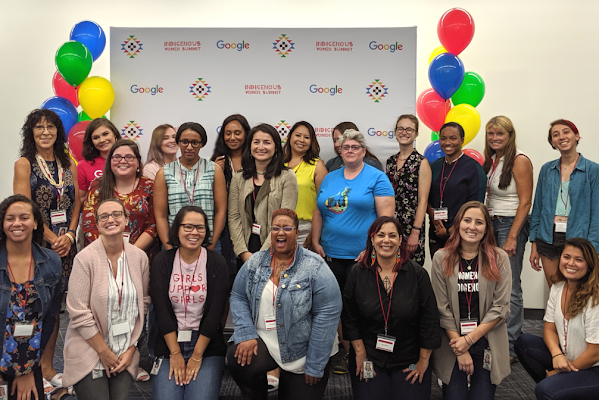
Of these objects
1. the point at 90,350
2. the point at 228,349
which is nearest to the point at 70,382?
the point at 90,350

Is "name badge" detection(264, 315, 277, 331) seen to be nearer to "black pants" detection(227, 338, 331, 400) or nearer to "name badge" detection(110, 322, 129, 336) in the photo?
"black pants" detection(227, 338, 331, 400)

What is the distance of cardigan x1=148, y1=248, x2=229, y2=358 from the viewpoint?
→ 2.46m

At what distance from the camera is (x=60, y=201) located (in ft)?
9.90

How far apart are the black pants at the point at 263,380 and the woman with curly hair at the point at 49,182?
1274mm

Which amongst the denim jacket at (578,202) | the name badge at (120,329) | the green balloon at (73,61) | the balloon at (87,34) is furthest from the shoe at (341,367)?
the balloon at (87,34)

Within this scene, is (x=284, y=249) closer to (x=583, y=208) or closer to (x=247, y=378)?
(x=247, y=378)

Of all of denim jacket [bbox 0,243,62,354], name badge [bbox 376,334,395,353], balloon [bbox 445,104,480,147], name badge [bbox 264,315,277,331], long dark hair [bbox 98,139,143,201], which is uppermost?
balloon [bbox 445,104,480,147]

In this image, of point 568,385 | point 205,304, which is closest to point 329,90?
point 205,304

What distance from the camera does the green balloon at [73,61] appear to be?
12.9 feet

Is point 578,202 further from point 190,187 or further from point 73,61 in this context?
point 73,61

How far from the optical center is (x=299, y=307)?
2.42m

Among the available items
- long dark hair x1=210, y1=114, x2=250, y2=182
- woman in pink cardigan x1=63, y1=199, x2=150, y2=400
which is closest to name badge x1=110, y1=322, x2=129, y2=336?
woman in pink cardigan x1=63, y1=199, x2=150, y2=400

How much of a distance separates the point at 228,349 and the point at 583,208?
2499 mm

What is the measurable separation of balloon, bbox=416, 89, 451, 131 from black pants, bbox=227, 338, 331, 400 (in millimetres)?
2546
